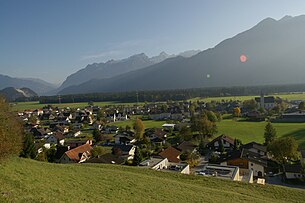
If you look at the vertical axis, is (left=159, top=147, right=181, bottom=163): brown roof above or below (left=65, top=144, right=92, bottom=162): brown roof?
below

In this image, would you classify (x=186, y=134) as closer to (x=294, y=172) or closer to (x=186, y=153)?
(x=186, y=153)

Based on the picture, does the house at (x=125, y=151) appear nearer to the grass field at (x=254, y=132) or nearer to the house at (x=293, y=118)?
the grass field at (x=254, y=132)

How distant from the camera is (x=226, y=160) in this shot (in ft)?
103

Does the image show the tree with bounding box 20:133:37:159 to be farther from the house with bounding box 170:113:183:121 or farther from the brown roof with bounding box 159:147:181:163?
the house with bounding box 170:113:183:121

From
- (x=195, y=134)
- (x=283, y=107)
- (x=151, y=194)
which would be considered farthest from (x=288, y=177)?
(x=283, y=107)

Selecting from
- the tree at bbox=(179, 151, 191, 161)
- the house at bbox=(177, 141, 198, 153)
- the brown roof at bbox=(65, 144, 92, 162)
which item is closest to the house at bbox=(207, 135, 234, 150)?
the house at bbox=(177, 141, 198, 153)

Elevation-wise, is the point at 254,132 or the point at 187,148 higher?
the point at 187,148

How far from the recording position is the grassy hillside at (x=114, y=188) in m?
12.1

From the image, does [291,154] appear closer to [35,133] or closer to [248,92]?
[35,133]

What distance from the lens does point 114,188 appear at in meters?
14.9

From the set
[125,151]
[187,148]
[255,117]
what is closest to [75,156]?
[125,151]

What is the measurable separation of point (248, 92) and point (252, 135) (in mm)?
124095

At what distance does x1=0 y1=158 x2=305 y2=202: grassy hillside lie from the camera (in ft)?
39.8

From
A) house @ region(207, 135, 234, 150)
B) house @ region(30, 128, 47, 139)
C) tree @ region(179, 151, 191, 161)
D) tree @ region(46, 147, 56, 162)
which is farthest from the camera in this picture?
house @ region(30, 128, 47, 139)
